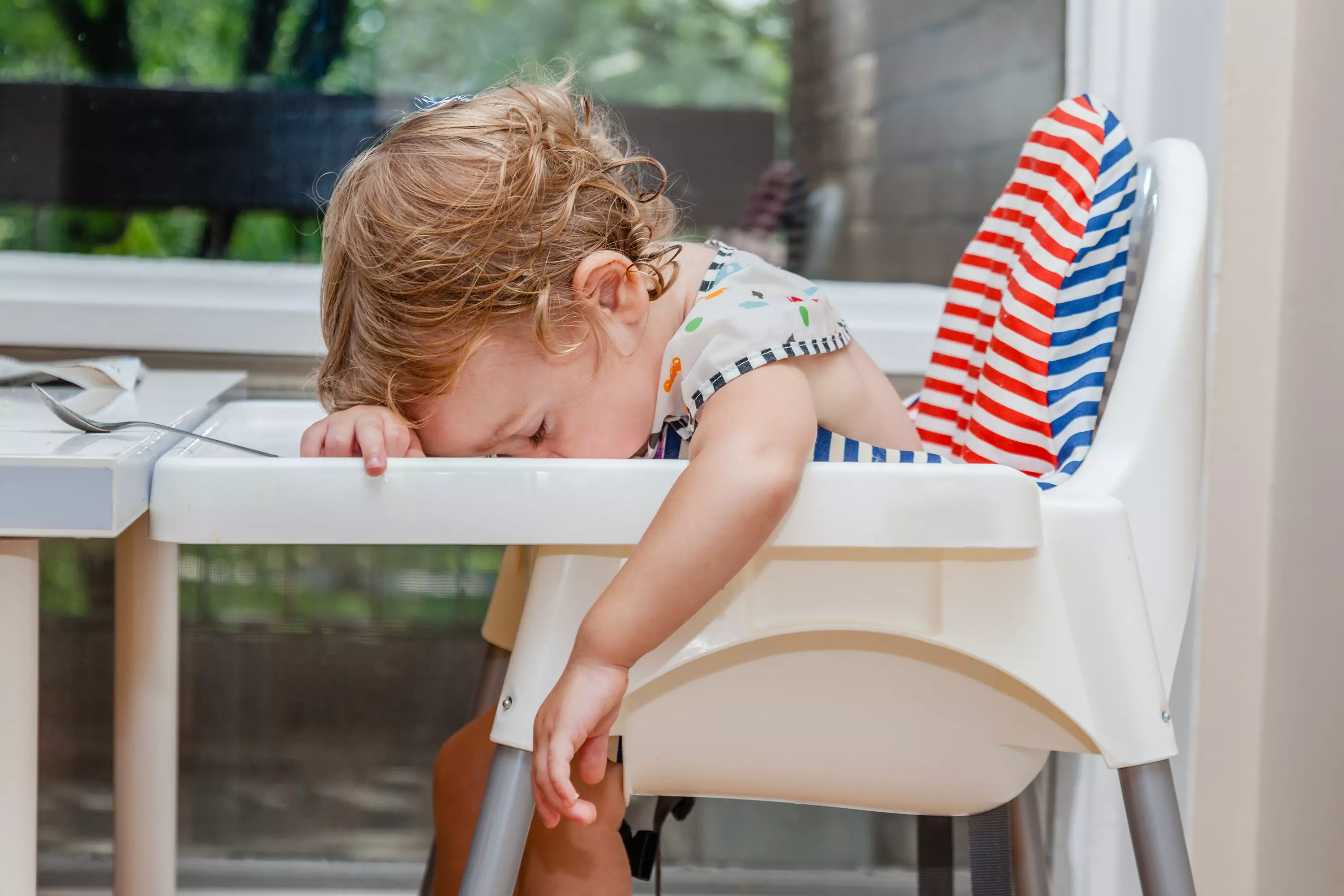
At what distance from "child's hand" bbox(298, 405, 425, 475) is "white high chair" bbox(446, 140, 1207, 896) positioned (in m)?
0.14

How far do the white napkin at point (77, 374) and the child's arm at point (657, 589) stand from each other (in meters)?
0.44

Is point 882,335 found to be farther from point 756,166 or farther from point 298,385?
point 298,385

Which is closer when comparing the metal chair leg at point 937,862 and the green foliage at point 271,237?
the metal chair leg at point 937,862

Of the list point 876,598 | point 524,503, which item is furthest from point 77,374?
point 876,598

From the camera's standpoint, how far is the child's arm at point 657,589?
1.54ft

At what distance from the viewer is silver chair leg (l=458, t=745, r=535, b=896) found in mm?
472

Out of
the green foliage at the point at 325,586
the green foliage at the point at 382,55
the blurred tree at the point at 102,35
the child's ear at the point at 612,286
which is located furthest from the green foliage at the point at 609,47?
the child's ear at the point at 612,286

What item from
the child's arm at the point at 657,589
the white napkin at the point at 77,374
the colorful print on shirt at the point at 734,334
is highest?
the colorful print on shirt at the point at 734,334

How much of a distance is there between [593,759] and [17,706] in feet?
0.79

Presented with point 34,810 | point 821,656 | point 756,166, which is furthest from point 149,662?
point 756,166

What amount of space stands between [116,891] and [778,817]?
0.70 m

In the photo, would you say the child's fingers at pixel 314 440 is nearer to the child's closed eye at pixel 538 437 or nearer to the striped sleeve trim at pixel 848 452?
the child's closed eye at pixel 538 437

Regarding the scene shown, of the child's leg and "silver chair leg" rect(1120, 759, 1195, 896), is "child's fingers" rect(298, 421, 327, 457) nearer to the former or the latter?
the child's leg


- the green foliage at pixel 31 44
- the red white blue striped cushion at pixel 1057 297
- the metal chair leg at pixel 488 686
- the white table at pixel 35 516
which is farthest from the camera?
the green foliage at pixel 31 44
